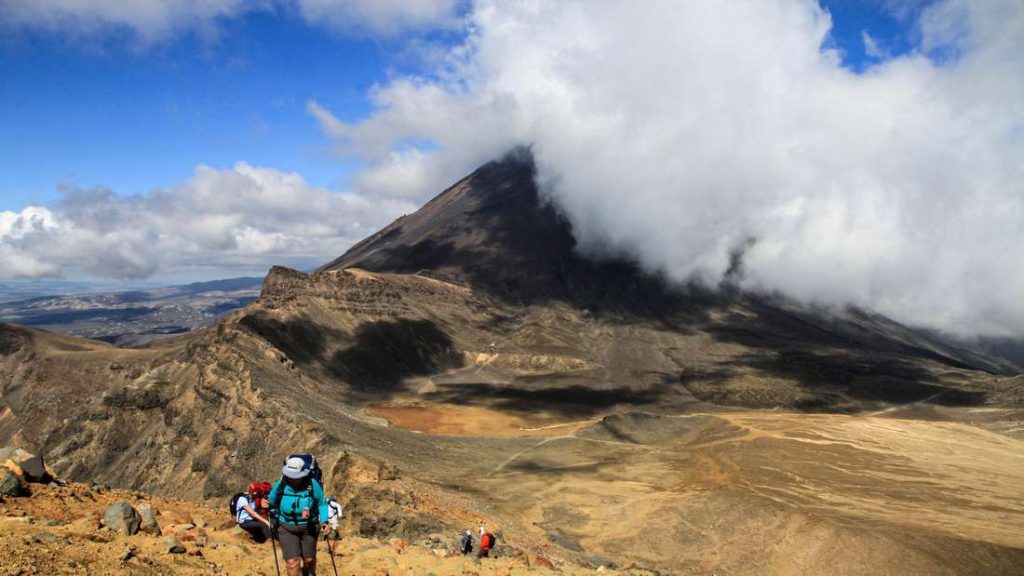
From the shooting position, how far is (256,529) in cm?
1363

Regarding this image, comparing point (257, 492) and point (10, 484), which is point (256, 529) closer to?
point (257, 492)

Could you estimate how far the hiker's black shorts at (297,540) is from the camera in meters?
9.52

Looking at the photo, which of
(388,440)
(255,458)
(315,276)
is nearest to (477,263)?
(315,276)

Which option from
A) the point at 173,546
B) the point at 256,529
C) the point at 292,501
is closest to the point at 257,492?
the point at 256,529

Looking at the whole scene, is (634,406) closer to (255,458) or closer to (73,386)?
(255,458)

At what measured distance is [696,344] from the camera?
461 feet

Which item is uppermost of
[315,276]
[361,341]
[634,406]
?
[315,276]

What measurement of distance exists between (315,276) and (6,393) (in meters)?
55.1

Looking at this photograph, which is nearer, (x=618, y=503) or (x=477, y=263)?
(x=618, y=503)

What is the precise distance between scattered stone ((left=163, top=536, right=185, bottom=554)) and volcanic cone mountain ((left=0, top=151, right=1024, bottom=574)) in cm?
1400

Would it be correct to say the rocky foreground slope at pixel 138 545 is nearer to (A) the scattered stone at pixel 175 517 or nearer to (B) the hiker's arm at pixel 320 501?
(A) the scattered stone at pixel 175 517

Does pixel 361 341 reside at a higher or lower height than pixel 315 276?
lower

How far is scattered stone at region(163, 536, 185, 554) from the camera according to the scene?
11222 mm

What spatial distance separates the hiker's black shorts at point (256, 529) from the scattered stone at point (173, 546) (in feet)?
7.02
